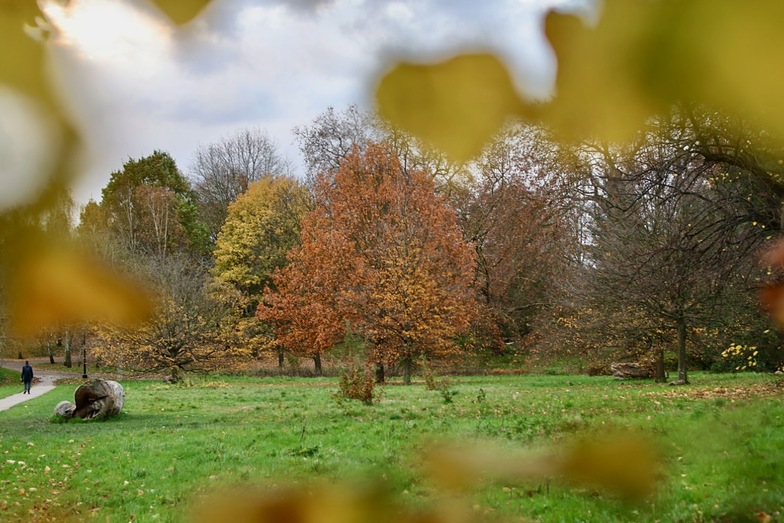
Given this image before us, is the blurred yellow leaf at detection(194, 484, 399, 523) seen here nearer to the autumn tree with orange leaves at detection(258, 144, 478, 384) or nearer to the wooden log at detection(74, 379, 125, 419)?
the wooden log at detection(74, 379, 125, 419)

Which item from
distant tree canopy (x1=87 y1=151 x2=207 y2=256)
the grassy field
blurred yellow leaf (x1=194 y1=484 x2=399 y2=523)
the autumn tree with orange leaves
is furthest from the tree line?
the autumn tree with orange leaves

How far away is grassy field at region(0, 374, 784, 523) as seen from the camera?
82cm

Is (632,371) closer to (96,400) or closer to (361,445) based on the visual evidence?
(96,400)

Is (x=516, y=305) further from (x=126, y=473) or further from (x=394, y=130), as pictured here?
(x=394, y=130)

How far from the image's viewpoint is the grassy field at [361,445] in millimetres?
819

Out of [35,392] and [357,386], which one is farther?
[35,392]

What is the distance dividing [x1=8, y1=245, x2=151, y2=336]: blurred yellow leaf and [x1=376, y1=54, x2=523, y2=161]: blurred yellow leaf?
35 cm

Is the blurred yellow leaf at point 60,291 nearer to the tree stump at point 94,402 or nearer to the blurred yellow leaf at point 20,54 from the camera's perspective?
the blurred yellow leaf at point 20,54

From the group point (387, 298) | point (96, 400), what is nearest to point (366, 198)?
point (96, 400)

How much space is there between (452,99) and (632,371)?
19.6 m

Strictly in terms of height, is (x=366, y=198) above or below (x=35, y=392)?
above

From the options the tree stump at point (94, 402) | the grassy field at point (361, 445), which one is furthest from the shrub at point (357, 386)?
the tree stump at point (94, 402)

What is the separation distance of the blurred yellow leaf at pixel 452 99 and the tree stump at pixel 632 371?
64.0ft

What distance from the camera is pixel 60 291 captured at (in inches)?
24.8
